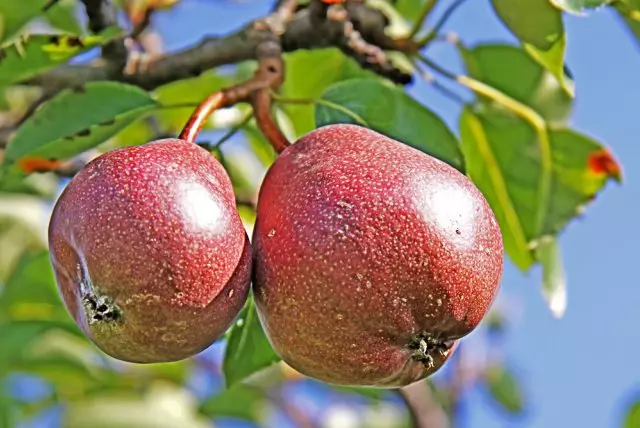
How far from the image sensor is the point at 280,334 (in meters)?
1.19

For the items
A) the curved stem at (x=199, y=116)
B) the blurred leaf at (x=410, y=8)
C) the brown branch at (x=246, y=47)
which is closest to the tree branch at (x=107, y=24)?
the brown branch at (x=246, y=47)

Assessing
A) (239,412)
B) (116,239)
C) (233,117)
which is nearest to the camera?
(116,239)

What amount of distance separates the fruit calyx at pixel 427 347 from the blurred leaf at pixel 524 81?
831 millimetres

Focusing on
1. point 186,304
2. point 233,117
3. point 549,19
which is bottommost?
point 233,117

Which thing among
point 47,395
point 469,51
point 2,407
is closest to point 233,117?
point 469,51

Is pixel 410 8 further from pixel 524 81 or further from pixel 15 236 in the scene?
pixel 15 236

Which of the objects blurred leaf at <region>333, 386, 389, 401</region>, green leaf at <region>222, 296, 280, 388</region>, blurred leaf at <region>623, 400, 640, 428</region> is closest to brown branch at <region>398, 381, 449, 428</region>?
blurred leaf at <region>333, 386, 389, 401</region>

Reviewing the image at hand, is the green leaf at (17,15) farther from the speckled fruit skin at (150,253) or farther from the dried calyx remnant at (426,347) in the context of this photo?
the dried calyx remnant at (426,347)

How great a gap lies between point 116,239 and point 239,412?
1800mm

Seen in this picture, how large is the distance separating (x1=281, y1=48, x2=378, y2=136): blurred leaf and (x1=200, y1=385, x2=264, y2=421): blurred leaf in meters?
0.99

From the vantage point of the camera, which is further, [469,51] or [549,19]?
[469,51]


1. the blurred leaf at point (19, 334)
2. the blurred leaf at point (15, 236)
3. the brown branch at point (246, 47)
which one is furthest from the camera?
the blurred leaf at point (15, 236)

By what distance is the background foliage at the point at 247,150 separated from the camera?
153 centimetres

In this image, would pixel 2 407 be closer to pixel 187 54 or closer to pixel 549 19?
pixel 187 54
